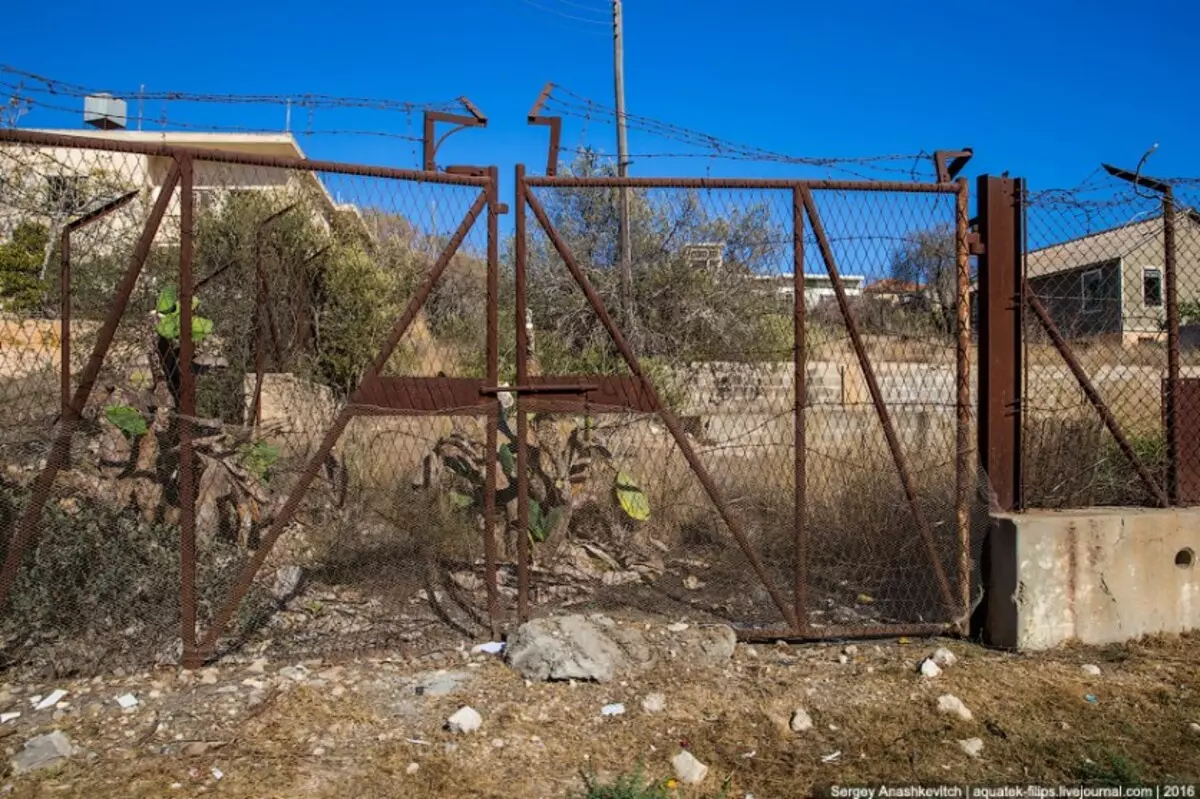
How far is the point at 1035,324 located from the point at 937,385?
63cm

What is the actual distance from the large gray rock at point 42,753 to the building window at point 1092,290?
16.8 feet

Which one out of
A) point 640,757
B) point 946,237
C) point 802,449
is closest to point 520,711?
point 640,757

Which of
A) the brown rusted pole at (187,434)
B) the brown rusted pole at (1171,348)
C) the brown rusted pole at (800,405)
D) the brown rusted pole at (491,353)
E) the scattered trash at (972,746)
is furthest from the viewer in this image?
the brown rusted pole at (1171,348)

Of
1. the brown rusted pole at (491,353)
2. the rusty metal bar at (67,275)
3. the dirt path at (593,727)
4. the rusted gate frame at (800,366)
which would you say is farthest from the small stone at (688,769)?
the rusty metal bar at (67,275)

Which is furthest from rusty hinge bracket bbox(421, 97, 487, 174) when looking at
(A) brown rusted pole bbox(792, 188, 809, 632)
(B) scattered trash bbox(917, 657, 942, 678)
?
(B) scattered trash bbox(917, 657, 942, 678)

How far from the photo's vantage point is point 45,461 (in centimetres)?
392

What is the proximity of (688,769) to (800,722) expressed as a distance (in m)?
0.66

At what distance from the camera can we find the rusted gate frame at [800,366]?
425cm

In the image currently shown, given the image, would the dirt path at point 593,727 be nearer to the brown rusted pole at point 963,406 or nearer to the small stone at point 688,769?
the small stone at point 688,769

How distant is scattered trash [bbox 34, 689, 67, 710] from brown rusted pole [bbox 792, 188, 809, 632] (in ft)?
11.0

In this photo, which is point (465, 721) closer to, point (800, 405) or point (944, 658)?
point (800, 405)

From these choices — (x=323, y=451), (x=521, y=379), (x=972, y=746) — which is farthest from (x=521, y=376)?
(x=972, y=746)

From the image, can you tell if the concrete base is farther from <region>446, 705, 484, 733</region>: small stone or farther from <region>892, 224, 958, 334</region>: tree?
<region>446, 705, 484, 733</region>: small stone

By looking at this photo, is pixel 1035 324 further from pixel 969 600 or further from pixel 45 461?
pixel 45 461
